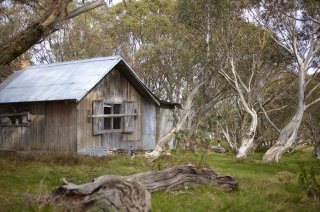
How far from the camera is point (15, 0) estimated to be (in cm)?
1433

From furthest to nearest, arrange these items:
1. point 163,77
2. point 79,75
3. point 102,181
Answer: point 163,77, point 79,75, point 102,181

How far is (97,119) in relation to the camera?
21438 millimetres

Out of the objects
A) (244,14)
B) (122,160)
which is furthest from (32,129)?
(244,14)

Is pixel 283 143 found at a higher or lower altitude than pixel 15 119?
lower

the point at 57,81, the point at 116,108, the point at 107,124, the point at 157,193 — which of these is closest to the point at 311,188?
the point at 157,193

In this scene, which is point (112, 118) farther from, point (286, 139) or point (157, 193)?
point (157, 193)

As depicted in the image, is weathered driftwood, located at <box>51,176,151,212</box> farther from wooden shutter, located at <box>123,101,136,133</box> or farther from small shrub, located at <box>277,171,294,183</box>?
wooden shutter, located at <box>123,101,136,133</box>

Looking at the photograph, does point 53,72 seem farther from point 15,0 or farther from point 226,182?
point 226,182

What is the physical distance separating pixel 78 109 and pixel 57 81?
2.36m

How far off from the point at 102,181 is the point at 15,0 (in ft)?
28.2

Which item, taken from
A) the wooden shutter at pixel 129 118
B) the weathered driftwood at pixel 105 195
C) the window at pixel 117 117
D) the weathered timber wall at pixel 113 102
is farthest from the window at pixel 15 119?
the weathered driftwood at pixel 105 195

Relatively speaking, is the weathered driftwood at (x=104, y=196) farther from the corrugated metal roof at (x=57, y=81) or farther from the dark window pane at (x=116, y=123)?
the dark window pane at (x=116, y=123)

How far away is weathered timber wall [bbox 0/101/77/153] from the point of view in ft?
67.4

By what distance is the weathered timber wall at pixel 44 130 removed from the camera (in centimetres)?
2053
